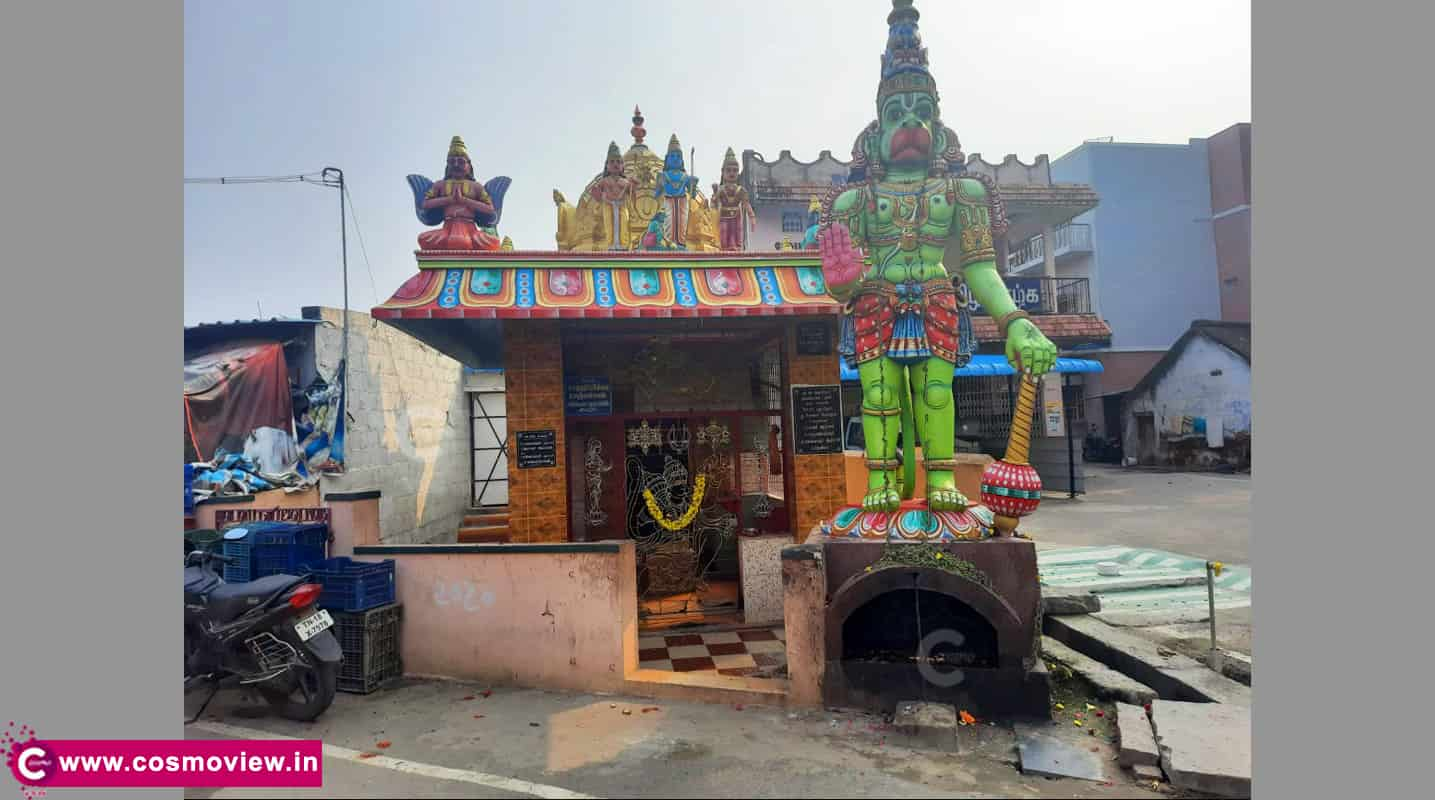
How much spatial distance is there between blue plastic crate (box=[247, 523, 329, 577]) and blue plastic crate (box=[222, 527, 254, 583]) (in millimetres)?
56

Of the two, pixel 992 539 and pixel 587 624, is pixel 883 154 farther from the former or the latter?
pixel 587 624

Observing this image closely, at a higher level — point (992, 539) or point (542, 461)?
point (542, 461)

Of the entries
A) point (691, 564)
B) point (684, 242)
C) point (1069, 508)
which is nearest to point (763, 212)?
point (1069, 508)

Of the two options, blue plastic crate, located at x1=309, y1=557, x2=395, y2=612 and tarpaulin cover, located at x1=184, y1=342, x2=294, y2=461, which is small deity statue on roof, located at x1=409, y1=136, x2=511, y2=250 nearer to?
blue plastic crate, located at x1=309, y1=557, x2=395, y2=612

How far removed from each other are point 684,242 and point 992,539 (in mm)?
4333

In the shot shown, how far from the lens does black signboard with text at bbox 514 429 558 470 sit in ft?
23.2

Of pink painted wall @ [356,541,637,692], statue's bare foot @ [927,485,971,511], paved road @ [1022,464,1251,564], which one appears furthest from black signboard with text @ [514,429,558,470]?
paved road @ [1022,464,1251,564]

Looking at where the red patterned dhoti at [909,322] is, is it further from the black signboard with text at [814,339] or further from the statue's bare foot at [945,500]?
the black signboard with text at [814,339]

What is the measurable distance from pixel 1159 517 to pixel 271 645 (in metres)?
13.7

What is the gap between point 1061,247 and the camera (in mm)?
24547

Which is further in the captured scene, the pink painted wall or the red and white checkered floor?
the red and white checkered floor

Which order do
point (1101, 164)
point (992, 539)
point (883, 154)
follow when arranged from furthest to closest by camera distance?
1. point (1101, 164)
2. point (883, 154)
3. point (992, 539)

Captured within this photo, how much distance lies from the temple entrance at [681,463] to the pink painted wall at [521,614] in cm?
195

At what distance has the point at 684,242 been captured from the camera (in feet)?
25.1
